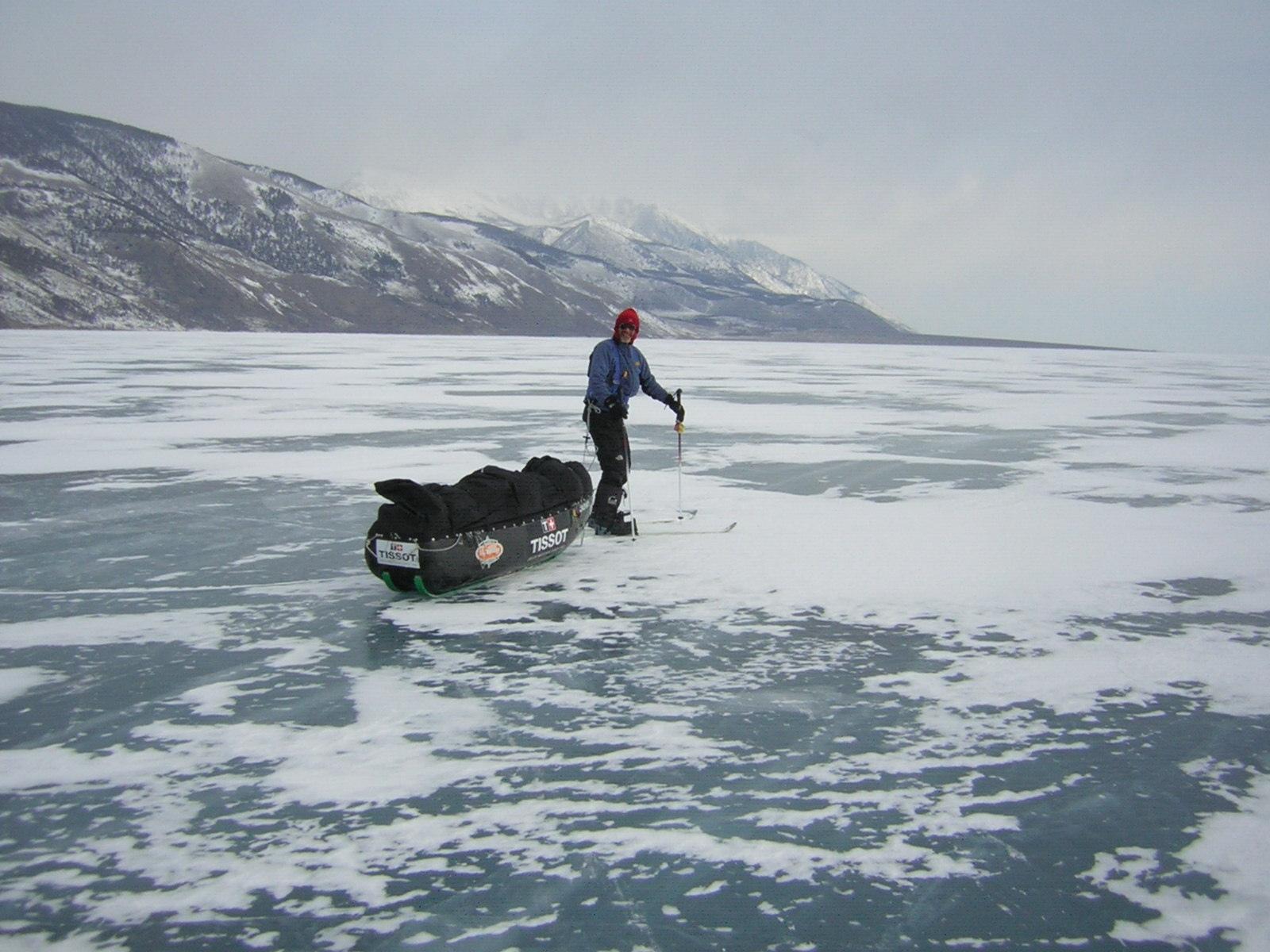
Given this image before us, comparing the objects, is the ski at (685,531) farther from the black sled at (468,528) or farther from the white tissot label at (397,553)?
the white tissot label at (397,553)

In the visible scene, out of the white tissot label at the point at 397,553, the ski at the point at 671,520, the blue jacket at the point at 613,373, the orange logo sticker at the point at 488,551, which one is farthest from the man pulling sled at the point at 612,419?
the white tissot label at the point at 397,553

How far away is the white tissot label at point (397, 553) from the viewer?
6.45 m

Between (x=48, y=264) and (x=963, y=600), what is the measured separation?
144251mm

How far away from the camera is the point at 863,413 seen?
20172 millimetres

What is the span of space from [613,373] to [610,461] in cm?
71

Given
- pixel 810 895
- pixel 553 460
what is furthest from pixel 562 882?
pixel 553 460

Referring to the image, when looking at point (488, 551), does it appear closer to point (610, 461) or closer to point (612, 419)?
point (610, 461)

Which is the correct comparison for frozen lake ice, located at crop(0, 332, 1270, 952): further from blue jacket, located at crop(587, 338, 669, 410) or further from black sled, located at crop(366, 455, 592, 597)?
blue jacket, located at crop(587, 338, 669, 410)

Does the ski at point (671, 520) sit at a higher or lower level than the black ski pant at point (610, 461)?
lower

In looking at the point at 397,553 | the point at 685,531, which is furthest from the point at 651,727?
the point at 685,531

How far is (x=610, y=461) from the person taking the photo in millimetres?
8672

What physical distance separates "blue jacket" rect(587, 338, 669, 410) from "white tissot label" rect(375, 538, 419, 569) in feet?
8.38

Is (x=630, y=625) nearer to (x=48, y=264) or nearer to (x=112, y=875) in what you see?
(x=112, y=875)

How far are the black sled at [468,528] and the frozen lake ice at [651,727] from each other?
20 centimetres
